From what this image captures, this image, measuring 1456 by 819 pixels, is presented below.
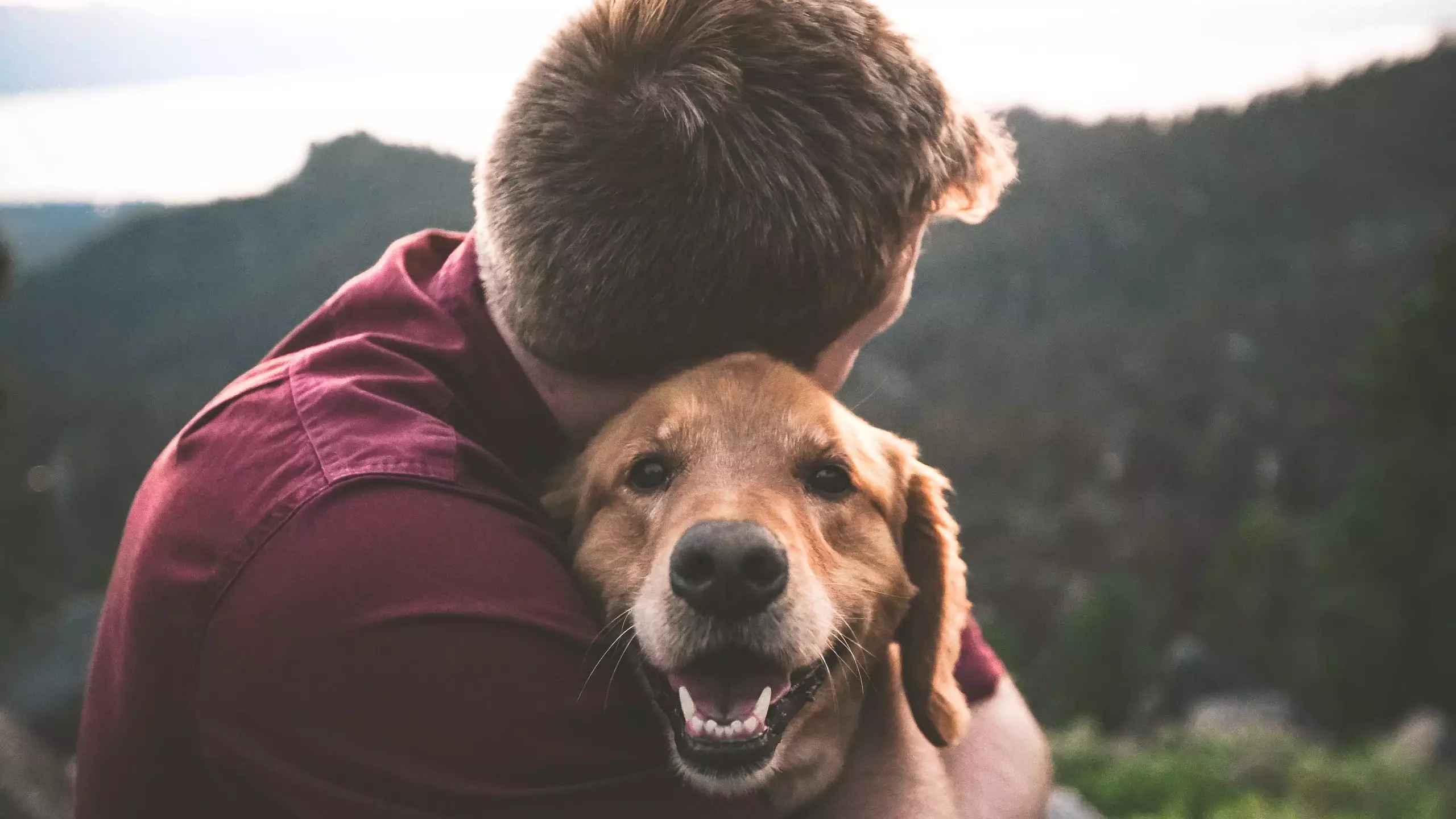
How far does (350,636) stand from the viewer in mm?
1696

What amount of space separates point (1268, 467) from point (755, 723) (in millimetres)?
34262

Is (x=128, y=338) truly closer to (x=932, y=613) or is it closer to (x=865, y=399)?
(x=865, y=399)

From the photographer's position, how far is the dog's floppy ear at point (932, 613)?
2.71 meters

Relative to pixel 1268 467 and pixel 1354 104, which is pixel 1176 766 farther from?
pixel 1354 104

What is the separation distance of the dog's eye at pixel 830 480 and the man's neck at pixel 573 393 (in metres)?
0.52

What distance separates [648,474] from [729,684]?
0.54m

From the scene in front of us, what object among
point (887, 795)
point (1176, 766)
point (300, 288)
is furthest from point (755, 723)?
point (300, 288)

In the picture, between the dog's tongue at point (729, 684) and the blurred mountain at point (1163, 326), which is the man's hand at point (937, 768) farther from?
the blurred mountain at point (1163, 326)

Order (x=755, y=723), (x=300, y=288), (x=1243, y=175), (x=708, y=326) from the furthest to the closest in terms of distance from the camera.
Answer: (x=1243, y=175), (x=300, y=288), (x=708, y=326), (x=755, y=723)

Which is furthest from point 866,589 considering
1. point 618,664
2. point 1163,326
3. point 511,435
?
point 1163,326

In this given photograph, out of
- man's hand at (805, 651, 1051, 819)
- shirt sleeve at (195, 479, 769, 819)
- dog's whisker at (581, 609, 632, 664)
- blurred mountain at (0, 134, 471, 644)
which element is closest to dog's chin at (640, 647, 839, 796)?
dog's whisker at (581, 609, 632, 664)

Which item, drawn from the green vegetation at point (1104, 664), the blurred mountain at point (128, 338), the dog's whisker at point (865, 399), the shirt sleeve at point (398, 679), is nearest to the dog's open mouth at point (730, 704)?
the shirt sleeve at point (398, 679)

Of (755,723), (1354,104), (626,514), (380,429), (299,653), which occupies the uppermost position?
(380,429)

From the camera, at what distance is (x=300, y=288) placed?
45.1ft
